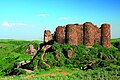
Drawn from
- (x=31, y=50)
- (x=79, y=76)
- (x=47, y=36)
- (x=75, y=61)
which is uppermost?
(x=47, y=36)

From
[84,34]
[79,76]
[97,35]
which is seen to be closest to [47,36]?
[84,34]

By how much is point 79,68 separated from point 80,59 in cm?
182

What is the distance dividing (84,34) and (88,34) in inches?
28.8

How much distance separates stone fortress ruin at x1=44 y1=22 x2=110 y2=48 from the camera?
4822 centimetres

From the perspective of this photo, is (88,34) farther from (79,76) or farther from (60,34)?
(79,76)

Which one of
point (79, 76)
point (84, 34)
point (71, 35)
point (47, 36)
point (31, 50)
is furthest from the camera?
point (31, 50)

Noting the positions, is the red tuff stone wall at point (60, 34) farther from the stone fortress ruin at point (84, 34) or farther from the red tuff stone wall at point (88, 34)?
the red tuff stone wall at point (88, 34)

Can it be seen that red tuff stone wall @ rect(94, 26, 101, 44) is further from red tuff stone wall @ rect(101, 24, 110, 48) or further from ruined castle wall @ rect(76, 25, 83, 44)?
ruined castle wall @ rect(76, 25, 83, 44)

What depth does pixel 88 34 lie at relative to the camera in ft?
158

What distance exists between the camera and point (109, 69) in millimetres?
40312

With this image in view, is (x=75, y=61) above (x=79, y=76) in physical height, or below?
above

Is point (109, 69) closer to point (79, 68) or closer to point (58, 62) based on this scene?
point (79, 68)

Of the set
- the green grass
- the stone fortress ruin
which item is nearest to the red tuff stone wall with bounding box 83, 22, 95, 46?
the stone fortress ruin

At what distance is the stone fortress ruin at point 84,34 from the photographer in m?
Result: 48.2
